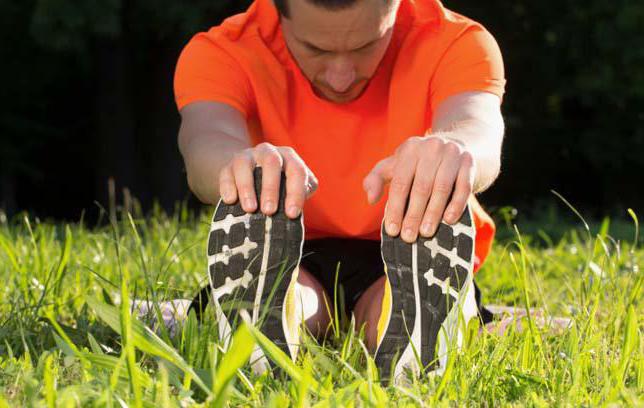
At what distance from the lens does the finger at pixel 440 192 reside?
1666 mm

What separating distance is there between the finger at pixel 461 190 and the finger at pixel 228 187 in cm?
41

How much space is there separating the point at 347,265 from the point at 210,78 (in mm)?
648

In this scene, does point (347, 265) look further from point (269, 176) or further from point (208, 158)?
point (269, 176)

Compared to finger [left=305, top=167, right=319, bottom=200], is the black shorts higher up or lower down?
lower down

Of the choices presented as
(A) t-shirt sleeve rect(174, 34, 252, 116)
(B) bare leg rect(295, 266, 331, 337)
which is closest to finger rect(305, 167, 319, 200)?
(B) bare leg rect(295, 266, 331, 337)

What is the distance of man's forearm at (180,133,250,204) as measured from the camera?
2010mm

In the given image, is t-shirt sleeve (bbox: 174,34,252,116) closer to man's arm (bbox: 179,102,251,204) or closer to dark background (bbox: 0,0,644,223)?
man's arm (bbox: 179,102,251,204)

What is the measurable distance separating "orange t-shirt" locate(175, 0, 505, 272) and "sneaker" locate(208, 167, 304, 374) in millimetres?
757

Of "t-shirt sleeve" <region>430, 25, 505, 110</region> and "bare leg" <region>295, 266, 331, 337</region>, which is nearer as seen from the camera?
"bare leg" <region>295, 266, 331, 337</region>

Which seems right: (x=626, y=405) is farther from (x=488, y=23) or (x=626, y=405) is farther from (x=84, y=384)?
(x=488, y=23)

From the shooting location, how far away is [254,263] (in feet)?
5.79

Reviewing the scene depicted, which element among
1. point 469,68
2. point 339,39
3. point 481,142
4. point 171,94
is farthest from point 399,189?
point 171,94

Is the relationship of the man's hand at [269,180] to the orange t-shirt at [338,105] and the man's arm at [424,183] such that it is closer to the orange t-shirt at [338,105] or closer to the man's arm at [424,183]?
the man's arm at [424,183]

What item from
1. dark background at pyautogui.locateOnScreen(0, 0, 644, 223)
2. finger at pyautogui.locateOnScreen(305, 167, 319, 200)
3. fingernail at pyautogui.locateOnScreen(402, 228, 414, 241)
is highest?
finger at pyautogui.locateOnScreen(305, 167, 319, 200)
